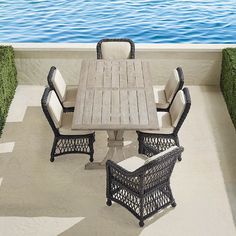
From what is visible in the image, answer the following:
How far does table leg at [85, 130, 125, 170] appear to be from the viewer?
7.15 metres

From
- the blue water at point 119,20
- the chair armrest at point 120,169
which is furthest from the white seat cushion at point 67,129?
the blue water at point 119,20

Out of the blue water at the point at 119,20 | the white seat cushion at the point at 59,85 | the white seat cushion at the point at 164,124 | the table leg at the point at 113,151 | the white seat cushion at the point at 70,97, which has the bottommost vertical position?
the blue water at the point at 119,20

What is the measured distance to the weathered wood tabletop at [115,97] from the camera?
6598mm

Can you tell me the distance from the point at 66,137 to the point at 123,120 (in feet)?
3.25

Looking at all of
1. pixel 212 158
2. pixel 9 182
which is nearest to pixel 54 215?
pixel 9 182

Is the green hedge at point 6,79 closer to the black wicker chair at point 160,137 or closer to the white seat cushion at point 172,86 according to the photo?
the black wicker chair at point 160,137

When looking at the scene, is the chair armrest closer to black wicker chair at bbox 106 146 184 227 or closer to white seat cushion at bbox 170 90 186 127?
black wicker chair at bbox 106 146 184 227

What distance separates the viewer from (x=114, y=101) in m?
7.05

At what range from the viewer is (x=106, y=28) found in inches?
538

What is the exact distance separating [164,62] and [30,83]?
239 centimetres

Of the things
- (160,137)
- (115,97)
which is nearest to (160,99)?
(160,137)

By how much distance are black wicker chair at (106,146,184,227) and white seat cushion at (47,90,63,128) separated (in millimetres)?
1199

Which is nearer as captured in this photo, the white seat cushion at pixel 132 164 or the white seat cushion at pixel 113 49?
the white seat cushion at pixel 132 164

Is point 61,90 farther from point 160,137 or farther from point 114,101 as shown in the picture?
point 160,137
